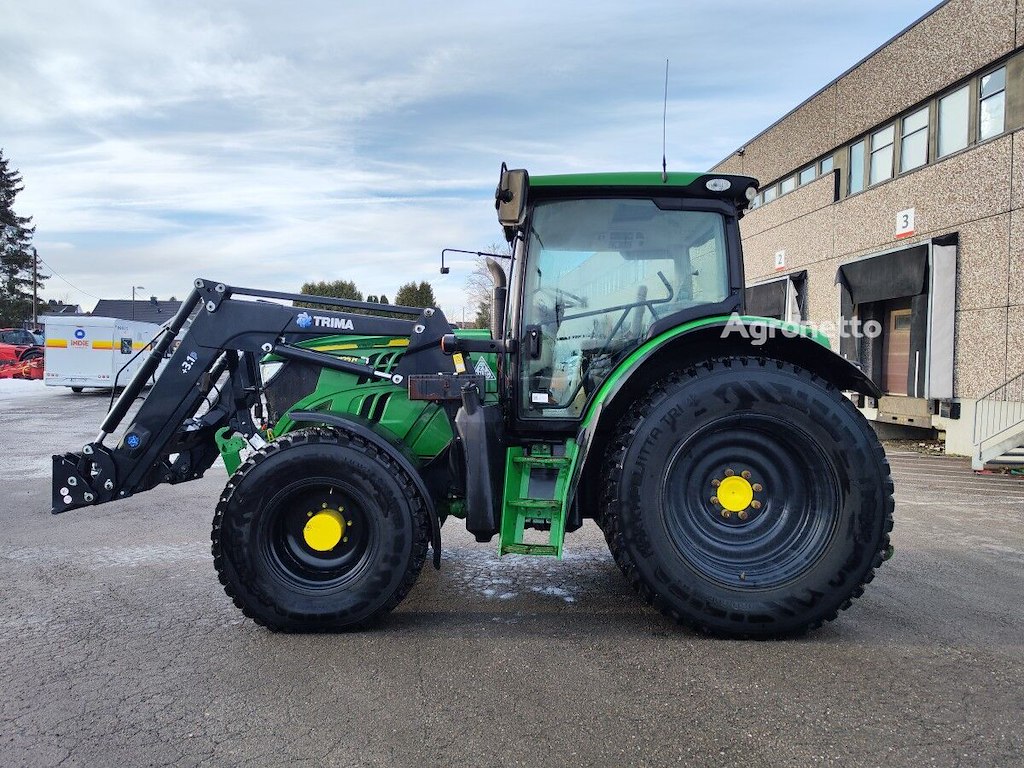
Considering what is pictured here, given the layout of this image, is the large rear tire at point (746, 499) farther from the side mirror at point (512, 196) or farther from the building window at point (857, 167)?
the building window at point (857, 167)

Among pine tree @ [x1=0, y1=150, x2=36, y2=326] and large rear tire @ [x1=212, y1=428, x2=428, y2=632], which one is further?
pine tree @ [x1=0, y1=150, x2=36, y2=326]

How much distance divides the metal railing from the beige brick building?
0.02 metres

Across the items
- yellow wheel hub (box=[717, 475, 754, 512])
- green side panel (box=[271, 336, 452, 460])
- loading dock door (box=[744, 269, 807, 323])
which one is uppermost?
loading dock door (box=[744, 269, 807, 323])

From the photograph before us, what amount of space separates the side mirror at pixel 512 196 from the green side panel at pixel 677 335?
955mm

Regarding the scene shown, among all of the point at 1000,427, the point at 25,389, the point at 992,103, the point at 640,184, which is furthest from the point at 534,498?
the point at 25,389

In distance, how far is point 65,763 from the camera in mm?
2527

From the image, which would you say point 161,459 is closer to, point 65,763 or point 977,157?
point 65,763

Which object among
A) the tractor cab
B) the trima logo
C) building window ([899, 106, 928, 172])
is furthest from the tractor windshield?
building window ([899, 106, 928, 172])

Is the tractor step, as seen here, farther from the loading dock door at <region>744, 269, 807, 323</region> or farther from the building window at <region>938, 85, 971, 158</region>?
the loading dock door at <region>744, 269, 807, 323</region>

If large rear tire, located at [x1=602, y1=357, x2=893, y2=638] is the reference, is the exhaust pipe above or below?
above

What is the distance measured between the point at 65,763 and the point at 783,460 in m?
3.43

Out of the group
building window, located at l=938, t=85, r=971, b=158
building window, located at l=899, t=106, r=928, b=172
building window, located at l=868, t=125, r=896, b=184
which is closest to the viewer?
building window, located at l=938, t=85, r=971, b=158

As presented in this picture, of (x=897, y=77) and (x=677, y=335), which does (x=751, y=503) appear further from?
(x=897, y=77)

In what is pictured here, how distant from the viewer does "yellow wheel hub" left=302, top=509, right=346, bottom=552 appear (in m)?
3.74
